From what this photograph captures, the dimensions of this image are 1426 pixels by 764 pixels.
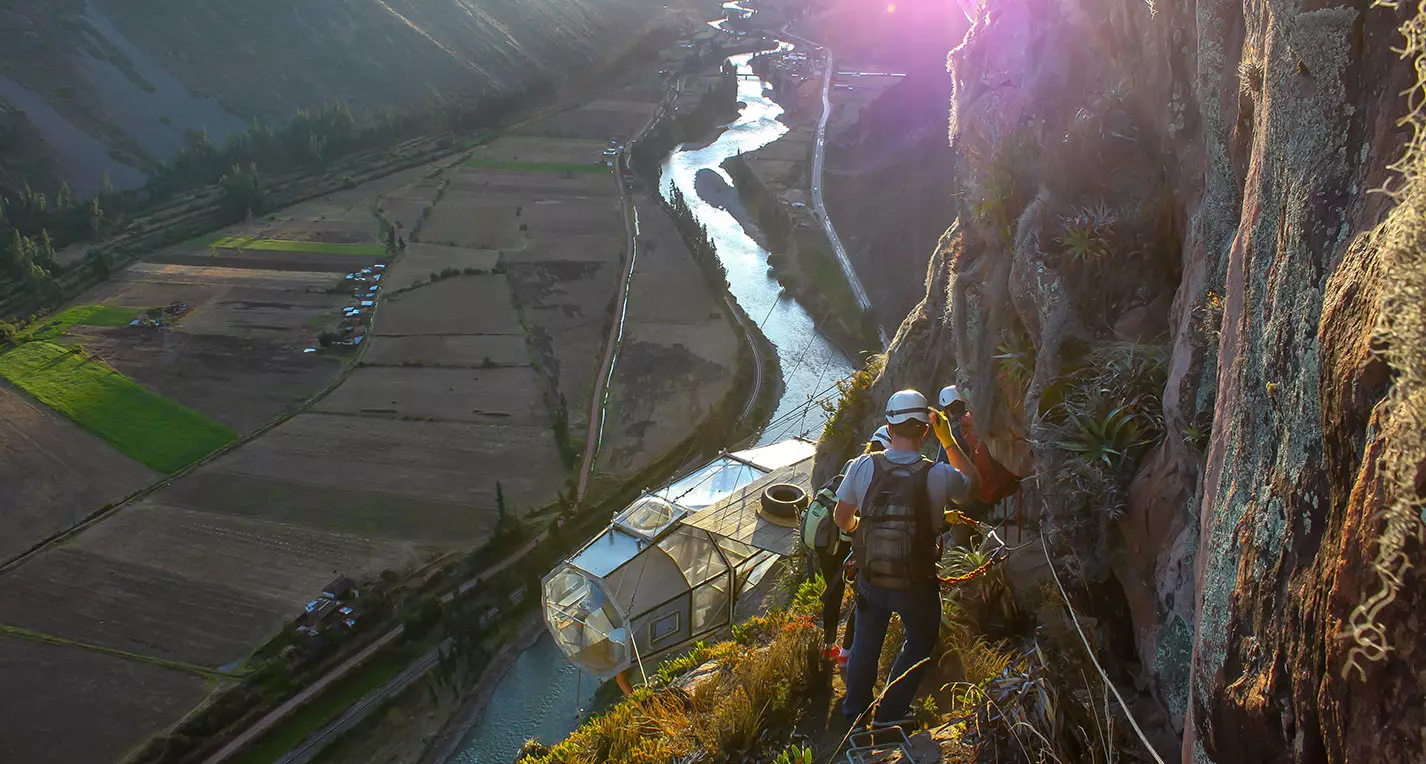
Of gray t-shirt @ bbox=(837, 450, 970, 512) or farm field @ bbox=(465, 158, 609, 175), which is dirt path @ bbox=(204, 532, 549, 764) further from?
farm field @ bbox=(465, 158, 609, 175)

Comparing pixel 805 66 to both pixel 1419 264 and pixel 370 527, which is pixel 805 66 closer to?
pixel 370 527

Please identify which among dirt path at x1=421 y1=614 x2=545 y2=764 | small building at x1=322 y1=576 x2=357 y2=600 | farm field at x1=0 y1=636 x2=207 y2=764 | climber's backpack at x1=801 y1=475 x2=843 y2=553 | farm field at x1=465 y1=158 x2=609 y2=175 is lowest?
dirt path at x1=421 y1=614 x2=545 y2=764

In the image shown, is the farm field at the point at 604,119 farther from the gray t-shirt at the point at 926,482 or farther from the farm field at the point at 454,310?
the gray t-shirt at the point at 926,482

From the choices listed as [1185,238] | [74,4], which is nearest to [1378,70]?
[1185,238]

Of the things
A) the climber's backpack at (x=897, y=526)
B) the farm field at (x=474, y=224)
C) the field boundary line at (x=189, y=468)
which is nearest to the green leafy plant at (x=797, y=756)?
the climber's backpack at (x=897, y=526)

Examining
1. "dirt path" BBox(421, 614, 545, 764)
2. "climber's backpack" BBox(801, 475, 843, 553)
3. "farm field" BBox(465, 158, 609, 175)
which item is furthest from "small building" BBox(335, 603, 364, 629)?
"farm field" BBox(465, 158, 609, 175)

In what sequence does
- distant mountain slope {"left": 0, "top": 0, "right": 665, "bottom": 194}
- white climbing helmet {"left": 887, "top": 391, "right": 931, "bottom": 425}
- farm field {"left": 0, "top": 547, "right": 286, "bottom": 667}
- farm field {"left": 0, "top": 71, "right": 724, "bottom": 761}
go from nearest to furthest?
1. white climbing helmet {"left": 887, "top": 391, "right": 931, "bottom": 425}
2. farm field {"left": 0, "top": 547, "right": 286, "bottom": 667}
3. farm field {"left": 0, "top": 71, "right": 724, "bottom": 761}
4. distant mountain slope {"left": 0, "top": 0, "right": 665, "bottom": 194}
